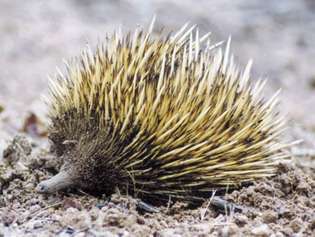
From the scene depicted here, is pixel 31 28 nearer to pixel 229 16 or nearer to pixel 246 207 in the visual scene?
pixel 229 16

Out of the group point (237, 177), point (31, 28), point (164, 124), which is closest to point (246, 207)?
point (237, 177)

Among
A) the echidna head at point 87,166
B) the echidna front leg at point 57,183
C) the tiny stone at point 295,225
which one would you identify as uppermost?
the echidna head at point 87,166

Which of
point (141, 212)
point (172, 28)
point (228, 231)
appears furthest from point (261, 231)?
point (172, 28)

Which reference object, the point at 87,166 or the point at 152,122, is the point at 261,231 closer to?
the point at 152,122

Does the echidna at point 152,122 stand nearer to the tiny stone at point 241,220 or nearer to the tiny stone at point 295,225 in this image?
the tiny stone at point 241,220

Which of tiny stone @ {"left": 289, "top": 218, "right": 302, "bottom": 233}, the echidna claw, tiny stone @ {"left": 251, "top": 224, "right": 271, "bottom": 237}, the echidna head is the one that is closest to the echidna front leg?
the echidna head

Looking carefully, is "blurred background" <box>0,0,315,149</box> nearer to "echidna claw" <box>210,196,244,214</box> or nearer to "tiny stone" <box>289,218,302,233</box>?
"echidna claw" <box>210,196,244,214</box>

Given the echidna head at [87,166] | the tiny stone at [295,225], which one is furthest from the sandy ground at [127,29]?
the echidna head at [87,166]
